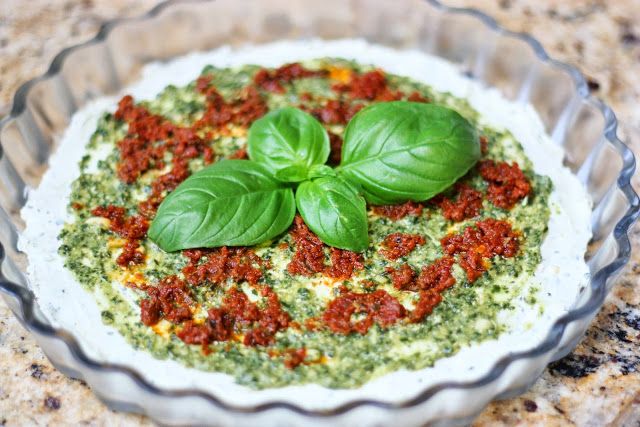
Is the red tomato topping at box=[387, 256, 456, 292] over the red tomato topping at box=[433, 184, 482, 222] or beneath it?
beneath

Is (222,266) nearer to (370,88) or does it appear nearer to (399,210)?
(399,210)

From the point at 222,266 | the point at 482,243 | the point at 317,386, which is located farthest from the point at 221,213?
the point at 482,243

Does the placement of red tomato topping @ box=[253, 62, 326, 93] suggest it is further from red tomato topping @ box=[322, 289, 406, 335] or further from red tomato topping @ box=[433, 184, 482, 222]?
red tomato topping @ box=[322, 289, 406, 335]

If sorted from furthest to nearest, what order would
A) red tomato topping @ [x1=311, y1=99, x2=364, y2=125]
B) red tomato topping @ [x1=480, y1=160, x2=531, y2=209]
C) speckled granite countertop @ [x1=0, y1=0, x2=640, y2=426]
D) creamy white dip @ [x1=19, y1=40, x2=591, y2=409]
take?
red tomato topping @ [x1=311, y1=99, x2=364, y2=125], red tomato topping @ [x1=480, y1=160, x2=531, y2=209], speckled granite countertop @ [x1=0, y1=0, x2=640, y2=426], creamy white dip @ [x1=19, y1=40, x2=591, y2=409]

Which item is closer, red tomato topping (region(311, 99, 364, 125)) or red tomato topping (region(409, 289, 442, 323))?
red tomato topping (region(409, 289, 442, 323))

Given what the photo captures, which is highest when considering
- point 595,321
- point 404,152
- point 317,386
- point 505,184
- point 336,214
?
point 404,152

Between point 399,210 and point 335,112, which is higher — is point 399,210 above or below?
below

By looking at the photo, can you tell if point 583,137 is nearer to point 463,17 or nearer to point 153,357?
point 463,17

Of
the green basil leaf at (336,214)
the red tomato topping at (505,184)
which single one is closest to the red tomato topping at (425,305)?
the green basil leaf at (336,214)

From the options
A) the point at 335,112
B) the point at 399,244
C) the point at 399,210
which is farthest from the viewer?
the point at 335,112

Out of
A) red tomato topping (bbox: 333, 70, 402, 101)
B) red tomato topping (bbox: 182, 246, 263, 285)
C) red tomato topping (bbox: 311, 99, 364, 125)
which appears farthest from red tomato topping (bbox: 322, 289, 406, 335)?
red tomato topping (bbox: 333, 70, 402, 101)
